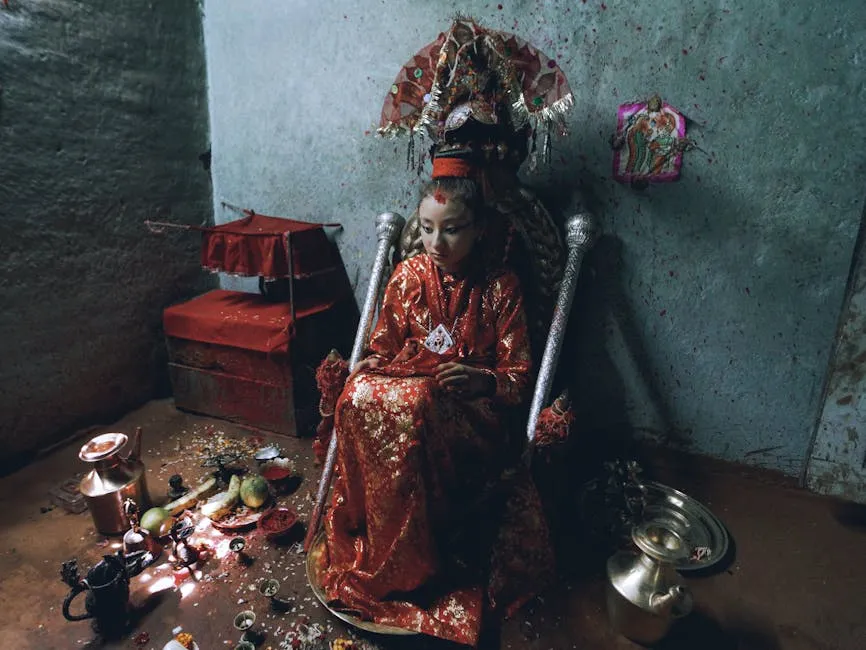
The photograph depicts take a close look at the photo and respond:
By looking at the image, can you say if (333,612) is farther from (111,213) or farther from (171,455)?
(111,213)

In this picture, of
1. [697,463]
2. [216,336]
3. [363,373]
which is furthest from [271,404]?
[697,463]

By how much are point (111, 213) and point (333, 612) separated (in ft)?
10.3

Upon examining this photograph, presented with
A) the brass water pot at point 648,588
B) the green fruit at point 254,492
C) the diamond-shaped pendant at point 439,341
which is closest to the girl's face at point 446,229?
A: the diamond-shaped pendant at point 439,341

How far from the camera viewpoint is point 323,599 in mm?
2188

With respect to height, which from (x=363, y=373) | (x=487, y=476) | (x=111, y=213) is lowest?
(x=487, y=476)

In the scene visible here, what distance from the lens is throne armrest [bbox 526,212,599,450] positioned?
7.94 ft

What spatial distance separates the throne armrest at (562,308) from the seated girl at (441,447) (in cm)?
11

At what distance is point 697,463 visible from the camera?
10.3 feet

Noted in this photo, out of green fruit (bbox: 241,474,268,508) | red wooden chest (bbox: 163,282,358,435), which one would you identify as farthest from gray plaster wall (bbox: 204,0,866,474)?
green fruit (bbox: 241,474,268,508)

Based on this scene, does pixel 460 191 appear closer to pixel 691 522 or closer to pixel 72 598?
pixel 691 522

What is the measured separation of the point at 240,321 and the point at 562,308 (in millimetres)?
Result: 2159

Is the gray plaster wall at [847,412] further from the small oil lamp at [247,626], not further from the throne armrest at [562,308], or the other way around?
the small oil lamp at [247,626]

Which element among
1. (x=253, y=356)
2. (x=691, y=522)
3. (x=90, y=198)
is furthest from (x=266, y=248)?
(x=691, y=522)

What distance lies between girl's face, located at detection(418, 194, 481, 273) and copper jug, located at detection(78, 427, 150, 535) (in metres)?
1.99
